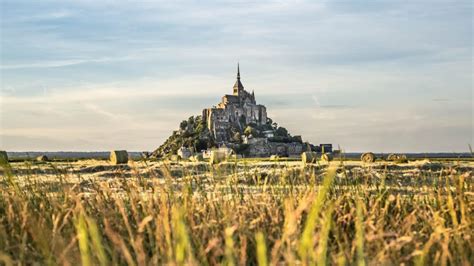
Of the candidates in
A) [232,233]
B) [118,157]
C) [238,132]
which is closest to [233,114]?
[238,132]

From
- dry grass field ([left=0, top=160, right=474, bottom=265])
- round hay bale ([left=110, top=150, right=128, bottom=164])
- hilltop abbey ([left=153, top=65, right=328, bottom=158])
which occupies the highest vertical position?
hilltop abbey ([left=153, top=65, right=328, bottom=158])

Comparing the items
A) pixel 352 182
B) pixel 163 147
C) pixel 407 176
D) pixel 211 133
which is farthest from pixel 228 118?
pixel 352 182

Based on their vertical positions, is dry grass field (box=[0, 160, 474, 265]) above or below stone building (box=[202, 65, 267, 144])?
below

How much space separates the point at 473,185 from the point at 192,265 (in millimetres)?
4851

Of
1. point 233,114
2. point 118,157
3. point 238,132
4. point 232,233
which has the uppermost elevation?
point 233,114

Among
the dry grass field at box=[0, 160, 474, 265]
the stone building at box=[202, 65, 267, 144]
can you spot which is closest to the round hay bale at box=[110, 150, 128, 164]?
the dry grass field at box=[0, 160, 474, 265]

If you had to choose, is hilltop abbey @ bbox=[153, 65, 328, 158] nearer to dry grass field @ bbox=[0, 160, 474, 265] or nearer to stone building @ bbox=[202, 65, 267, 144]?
stone building @ bbox=[202, 65, 267, 144]

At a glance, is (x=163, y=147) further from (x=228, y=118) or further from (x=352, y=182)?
(x=352, y=182)

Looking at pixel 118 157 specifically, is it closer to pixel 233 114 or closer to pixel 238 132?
pixel 238 132

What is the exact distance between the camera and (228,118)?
385 feet

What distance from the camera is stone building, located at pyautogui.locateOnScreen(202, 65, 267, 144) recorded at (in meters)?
113

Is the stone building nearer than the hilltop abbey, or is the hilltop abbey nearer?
the hilltop abbey

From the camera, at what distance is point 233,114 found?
12006 cm

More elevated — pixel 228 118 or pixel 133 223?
pixel 228 118
